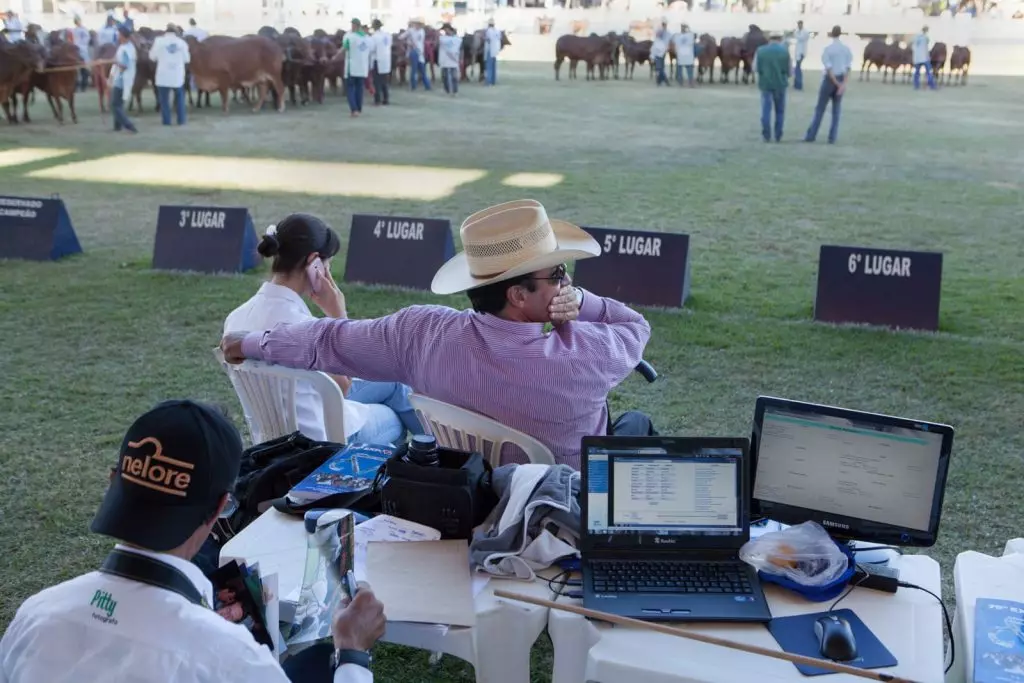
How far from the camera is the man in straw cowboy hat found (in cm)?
305

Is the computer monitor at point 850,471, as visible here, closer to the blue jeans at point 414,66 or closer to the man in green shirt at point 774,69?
the man in green shirt at point 774,69

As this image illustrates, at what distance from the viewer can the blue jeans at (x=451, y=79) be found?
24.6m

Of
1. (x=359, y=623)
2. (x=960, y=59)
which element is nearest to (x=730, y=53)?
(x=960, y=59)

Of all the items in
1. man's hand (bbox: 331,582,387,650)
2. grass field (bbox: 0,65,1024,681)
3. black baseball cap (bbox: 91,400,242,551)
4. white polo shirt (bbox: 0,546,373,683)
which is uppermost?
black baseball cap (bbox: 91,400,242,551)

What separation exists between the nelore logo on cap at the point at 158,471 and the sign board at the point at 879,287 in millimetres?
5488

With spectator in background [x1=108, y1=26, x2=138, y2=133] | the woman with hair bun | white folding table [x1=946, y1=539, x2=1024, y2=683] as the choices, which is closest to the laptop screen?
white folding table [x1=946, y1=539, x2=1024, y2=683]

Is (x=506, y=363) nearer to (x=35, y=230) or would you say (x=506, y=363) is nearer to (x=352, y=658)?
(x=352, y=658)

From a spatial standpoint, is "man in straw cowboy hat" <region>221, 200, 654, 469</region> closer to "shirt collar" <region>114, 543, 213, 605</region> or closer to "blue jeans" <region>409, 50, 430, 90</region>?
"shirt collar" <region>114, 543, 213, 605</region>

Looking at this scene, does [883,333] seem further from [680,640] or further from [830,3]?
[830,3]

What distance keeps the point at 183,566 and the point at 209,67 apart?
20.0m

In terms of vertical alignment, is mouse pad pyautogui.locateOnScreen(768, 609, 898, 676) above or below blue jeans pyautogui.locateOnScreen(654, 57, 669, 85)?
below

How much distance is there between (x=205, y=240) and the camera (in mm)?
7926

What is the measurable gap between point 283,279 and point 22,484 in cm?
157

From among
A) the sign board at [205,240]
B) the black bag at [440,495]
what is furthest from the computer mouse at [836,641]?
the sign board at [205,240]
